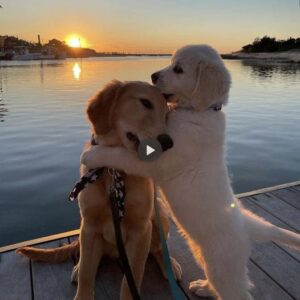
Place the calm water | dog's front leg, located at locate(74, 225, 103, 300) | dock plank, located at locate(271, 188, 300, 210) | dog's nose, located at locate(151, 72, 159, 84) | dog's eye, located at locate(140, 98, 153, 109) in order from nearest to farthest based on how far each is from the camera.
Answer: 1. dog's eye, located at locate(140, 98, 153, 109)
2. dog's front leg, located at locate(74, 225, 103, 300)
3. dog's nose, located at locate(151, 72, 159, 84)
4. dock plank, located at locate(271, 188, 300, 210)
5. the calm water

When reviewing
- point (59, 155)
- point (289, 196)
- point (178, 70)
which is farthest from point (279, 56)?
point (178, 70)

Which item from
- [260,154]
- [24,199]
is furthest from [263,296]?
[260,154]

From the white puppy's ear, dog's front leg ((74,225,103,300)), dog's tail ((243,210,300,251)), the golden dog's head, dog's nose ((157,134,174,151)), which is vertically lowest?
dog's front leg ((74,225,103,300))

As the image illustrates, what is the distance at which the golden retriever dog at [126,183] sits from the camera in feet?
6.77

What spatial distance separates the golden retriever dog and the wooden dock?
0.96 ft

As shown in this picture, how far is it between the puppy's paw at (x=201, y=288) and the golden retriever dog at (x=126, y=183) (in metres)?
0.47

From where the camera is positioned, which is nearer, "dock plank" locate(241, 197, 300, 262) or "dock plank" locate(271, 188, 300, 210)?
"dock plank" locate(241, 197, 300, 262)

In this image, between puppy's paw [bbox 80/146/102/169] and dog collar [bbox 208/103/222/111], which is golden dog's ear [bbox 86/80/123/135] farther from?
dog collar [bbox 208/103/222/111]

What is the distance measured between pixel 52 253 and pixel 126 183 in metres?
1.01

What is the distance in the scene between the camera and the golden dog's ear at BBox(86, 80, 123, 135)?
2057mm

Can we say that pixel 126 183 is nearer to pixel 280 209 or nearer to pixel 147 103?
pixel 147 103

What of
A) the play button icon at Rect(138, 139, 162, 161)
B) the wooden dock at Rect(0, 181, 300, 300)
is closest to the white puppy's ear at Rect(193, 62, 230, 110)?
the play button icon at Rect(138, 139, 162, 161)

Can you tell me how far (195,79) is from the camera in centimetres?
226

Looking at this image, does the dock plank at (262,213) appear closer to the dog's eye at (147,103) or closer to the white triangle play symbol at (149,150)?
the white triangle play symbol at (149,150)
